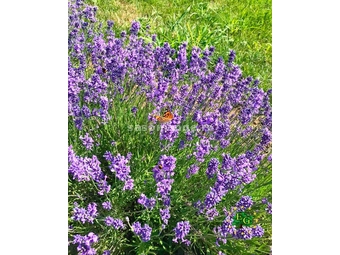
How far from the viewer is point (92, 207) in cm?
166

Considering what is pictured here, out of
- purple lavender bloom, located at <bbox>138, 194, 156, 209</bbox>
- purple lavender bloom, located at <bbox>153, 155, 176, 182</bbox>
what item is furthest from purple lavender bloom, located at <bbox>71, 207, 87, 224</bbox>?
purple lavender bloom, located at <bbox>153, 155, 176, 182</bbox>

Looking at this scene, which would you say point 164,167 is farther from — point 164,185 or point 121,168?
point 121,168

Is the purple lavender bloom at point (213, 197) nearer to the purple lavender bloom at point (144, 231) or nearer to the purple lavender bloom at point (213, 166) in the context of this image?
the purple lavender bloom at point (213, 166)

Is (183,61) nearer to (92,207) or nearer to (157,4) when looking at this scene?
(92,207)

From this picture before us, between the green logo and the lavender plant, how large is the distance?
0.04 m

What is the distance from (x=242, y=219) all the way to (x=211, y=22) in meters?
2.38

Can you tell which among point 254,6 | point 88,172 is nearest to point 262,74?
point 254,6

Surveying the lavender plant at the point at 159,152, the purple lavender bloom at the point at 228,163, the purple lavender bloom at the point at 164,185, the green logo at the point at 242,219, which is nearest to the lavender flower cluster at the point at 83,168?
the lavender plant at the point at 159,152

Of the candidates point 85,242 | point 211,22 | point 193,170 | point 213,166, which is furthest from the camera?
point 211,22

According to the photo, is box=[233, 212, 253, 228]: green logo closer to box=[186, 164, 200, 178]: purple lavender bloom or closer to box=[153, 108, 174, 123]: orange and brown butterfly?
box=[186, 164, 200, 178]: purple lavender bloom

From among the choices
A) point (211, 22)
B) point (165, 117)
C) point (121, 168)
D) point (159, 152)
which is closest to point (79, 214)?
point (121, 168)

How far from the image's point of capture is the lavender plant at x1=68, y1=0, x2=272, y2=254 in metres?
1.71

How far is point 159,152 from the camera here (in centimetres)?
199

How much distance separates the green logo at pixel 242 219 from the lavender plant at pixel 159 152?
0.04 metres
